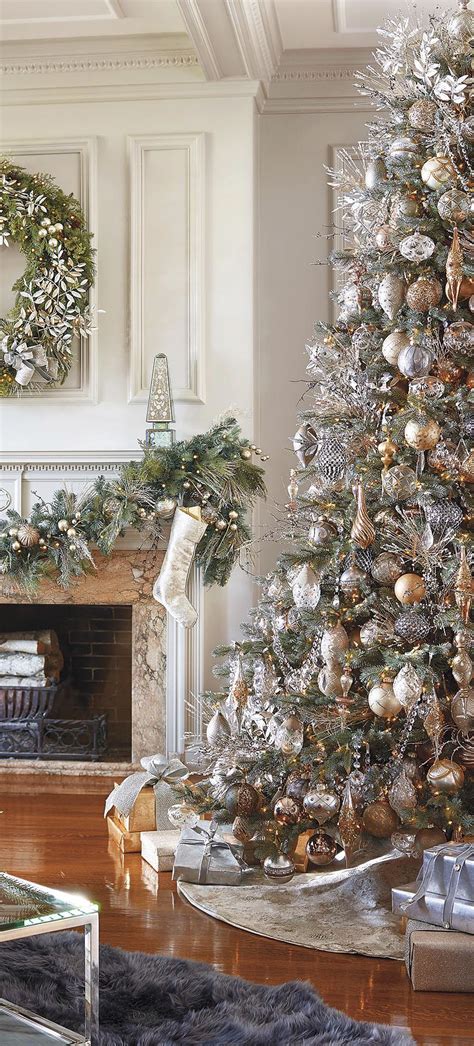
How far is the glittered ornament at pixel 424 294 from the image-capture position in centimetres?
247

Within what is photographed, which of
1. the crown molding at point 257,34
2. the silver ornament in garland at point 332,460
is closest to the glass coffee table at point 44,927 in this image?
the silver ornament in garland at point 332,460

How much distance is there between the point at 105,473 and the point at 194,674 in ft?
2.87

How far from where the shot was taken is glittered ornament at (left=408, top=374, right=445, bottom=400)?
2441 millimetres

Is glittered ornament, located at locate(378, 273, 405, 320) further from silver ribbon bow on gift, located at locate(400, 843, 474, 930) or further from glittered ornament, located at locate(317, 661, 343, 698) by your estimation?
silver ribbon bow on gift, located at locate(400, 843, 474, 930)

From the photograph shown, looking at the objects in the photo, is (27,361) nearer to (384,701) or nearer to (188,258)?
(188,258)

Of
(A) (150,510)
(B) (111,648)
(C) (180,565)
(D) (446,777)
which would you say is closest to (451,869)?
(D) (446,777)

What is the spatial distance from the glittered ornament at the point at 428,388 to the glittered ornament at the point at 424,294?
7.1 inches

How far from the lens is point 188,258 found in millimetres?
3973

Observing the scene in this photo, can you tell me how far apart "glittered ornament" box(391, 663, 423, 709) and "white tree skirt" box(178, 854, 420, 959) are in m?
0.45

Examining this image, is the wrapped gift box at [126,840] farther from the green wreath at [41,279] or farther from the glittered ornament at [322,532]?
the green wreath at [41,279]

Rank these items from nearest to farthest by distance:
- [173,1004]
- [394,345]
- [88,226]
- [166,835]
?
[173,1004]
[394,345]
[166,835]
[88,226]

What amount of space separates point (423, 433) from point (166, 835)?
4.63ft

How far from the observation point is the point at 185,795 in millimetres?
2748

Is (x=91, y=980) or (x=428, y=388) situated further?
(x=428, y=388)
